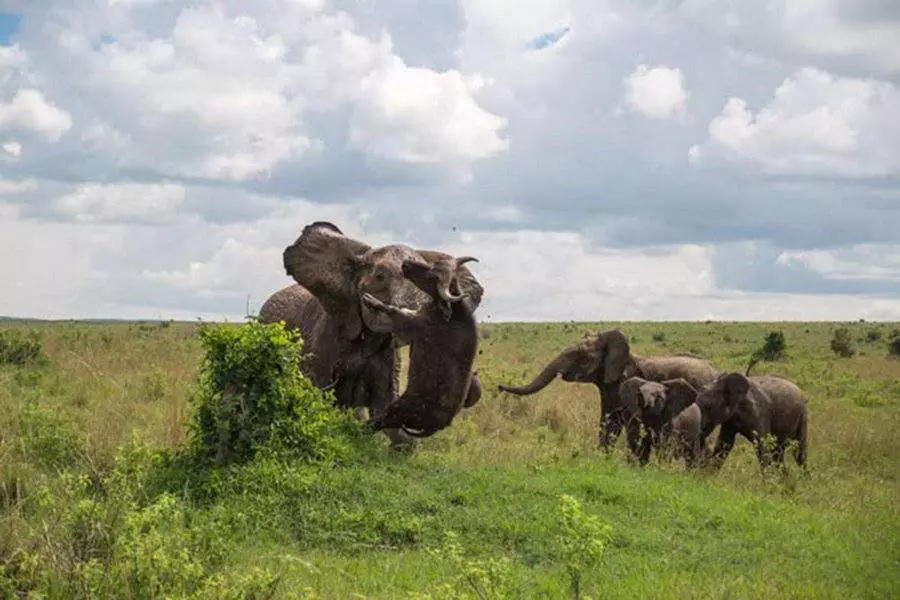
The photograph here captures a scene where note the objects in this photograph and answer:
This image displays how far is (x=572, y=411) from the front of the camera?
19641 mm

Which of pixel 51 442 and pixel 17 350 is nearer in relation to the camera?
pixel 51 442

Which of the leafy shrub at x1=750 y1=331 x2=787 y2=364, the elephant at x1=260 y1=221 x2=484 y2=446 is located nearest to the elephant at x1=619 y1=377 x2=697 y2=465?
the elephant at x1=260 y1=221 x2=484 y2=446

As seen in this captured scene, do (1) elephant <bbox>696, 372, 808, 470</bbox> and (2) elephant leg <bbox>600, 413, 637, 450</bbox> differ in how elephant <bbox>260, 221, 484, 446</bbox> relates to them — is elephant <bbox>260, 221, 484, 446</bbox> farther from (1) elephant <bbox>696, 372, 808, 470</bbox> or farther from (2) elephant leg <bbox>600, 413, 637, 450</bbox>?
(1) elephant <bbox>696, 372, 808, 470</bbox>

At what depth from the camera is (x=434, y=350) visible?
32.9 ft

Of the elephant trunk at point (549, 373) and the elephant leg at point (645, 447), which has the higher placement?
the elephant trunk at point (549, 373)

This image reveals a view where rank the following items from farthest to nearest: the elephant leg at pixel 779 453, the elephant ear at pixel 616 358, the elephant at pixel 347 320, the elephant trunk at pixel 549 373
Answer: the elephant trunk at pixel 549 373 < the elephant ear at pixel 616 358 < the elephant leg at pixel 779 453 < the elephant at pixel 347 320

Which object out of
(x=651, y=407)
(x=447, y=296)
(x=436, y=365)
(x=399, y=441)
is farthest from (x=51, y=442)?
(x=651, y=407)

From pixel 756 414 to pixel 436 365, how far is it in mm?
6680

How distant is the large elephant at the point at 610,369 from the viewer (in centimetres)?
1634

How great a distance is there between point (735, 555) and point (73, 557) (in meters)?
5.29

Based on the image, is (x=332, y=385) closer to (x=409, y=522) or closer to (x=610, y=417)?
(x=409, y=522)

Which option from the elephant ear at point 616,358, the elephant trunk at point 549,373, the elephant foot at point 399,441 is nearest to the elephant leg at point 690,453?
the elephant ear at point 616,358

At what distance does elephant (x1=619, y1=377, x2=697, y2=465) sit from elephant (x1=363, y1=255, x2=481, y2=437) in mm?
4687

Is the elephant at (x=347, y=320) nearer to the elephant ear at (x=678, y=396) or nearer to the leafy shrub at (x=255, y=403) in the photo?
the leafy shrub at (x=255, y=403)
